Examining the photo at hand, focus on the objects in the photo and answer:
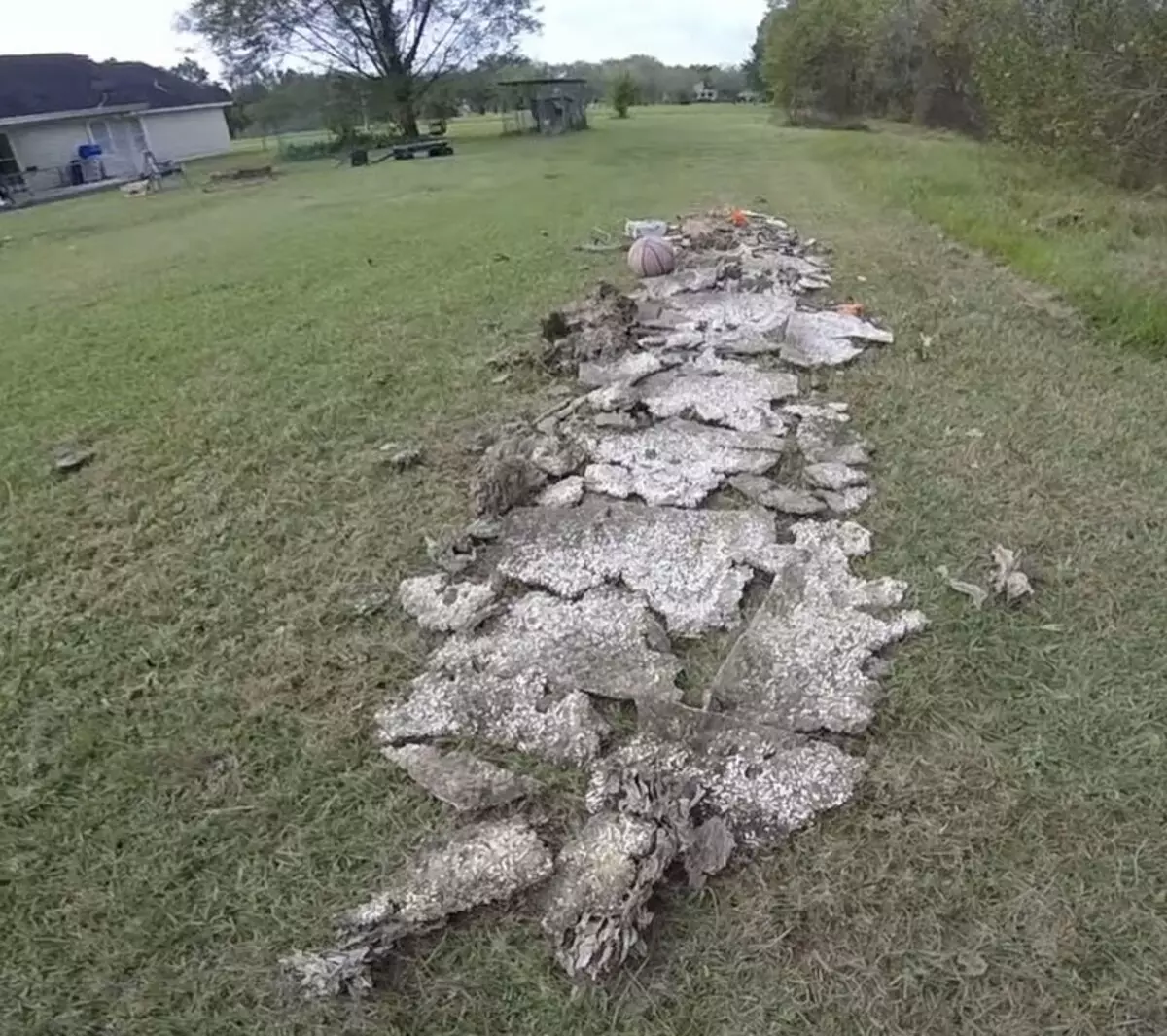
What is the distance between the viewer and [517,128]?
22250mm

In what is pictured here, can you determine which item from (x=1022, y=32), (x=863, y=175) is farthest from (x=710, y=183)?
(x=1022, y=32)

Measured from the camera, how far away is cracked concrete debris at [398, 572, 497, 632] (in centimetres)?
234

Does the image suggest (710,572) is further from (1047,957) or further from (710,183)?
(710,183)

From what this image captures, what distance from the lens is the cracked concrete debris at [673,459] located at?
2.93 metres

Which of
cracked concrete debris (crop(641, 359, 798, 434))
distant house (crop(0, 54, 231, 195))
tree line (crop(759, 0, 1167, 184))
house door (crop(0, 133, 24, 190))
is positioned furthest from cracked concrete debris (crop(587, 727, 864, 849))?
house door (crop(0, 133, 24, 190))

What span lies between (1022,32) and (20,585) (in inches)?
348

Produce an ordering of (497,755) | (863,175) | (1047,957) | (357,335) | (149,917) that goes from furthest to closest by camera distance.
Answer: (863,175) → (357,335) → (497,755) → (149,917) → (1047,957)

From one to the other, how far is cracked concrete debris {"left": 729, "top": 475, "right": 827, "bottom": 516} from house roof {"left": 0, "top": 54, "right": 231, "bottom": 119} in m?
19.6

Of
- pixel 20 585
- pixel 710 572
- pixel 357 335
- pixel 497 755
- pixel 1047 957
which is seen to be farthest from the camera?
pixel 357 335

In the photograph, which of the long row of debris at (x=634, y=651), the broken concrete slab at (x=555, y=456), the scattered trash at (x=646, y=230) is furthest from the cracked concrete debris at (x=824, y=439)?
the scattered trash at (x=646, y=230)

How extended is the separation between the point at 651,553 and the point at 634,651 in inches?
18.9

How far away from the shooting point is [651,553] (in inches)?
102

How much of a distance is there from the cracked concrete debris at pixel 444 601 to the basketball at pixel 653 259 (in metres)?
3.77

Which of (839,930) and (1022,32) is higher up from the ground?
(1022,32)
